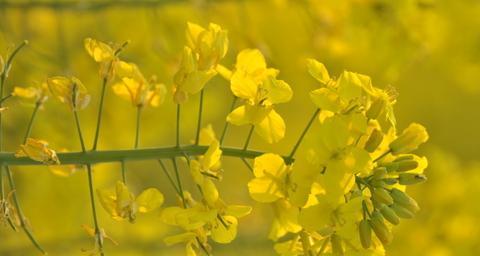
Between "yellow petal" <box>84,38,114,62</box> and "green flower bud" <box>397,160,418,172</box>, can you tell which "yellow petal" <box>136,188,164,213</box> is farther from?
"green flower bud" <box>397,160,418,172</box>

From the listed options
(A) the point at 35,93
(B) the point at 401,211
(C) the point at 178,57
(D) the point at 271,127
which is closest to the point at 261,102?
(D) the point at 271,127

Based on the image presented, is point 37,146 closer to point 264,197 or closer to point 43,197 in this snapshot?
point 264,197

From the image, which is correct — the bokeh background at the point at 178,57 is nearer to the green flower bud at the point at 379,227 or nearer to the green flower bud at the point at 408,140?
the green flower bud at the point at 408,140

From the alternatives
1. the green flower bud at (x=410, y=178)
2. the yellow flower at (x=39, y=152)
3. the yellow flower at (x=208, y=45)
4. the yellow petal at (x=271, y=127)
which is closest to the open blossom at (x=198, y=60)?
the yellow flower at (x=208, y=45)

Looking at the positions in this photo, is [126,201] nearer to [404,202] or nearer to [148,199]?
[148,199]

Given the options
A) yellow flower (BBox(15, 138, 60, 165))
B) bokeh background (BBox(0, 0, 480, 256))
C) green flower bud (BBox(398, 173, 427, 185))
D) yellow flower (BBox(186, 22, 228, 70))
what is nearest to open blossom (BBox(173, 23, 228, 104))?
yellow flower (BBox(186, 22, 228, 70))
